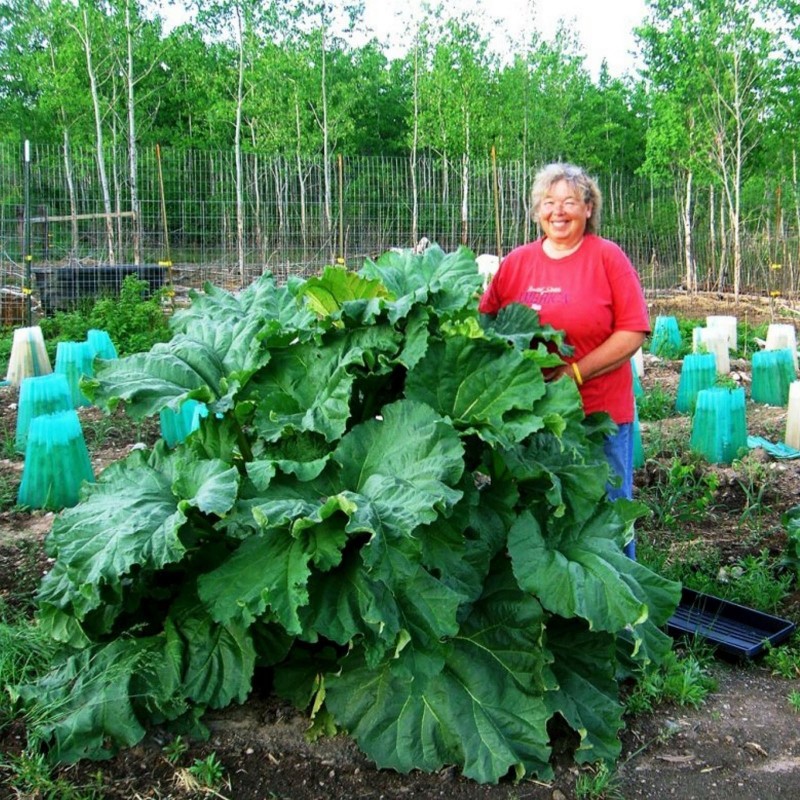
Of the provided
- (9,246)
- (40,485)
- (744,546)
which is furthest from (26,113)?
(744,546)

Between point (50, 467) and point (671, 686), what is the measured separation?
3372 millimetres

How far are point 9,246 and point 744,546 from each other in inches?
583

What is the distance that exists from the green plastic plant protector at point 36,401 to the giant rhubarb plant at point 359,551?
3.48 m

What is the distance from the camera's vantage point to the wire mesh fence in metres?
14.0

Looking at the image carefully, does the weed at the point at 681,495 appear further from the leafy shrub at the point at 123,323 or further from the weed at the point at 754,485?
the leafy shrub at the point at 123,323

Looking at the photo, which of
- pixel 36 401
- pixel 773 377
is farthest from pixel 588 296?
pixel 773 377

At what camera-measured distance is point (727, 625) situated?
3887 mm

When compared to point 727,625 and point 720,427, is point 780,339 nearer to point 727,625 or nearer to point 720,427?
point 720,427

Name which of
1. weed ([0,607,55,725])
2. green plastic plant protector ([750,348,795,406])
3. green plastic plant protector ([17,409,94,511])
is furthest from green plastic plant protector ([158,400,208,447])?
green plastic plant protector ([750,348,795,406])

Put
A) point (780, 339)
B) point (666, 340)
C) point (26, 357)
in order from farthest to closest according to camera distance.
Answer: point (666, 340) < point (780, 339) < point (26, 357)

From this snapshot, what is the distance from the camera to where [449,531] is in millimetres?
2611

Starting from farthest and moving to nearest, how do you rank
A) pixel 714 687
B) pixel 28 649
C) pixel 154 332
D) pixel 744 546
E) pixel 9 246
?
pixel 9 246
pixel 154 332
pixel 744 546
pixel 714 687
pixel 28 649

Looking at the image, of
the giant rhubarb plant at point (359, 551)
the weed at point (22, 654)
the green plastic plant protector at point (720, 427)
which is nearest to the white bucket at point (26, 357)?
the weed at point (22, 654)

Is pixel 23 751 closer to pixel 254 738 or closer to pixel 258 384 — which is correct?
pixel 254 738
